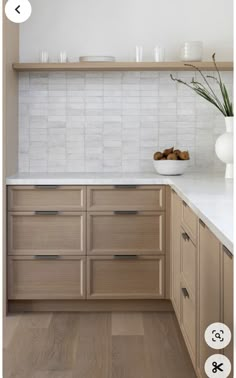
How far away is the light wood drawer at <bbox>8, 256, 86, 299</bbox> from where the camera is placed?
3.95 m

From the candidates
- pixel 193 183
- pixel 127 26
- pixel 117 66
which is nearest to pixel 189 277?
pixel 193 183

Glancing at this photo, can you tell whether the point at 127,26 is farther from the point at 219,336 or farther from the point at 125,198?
the point at 219,336

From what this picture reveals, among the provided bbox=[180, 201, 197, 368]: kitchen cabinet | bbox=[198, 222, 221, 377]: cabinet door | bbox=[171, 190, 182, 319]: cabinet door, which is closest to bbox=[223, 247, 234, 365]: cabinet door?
bbox=[198, 222, 221, 377]: cabinet door

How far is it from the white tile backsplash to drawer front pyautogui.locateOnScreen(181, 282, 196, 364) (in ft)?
4.93

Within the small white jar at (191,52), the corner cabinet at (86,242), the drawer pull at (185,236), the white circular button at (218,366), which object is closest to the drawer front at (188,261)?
the drawer pull at (185,236)

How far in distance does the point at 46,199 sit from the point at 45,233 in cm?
22

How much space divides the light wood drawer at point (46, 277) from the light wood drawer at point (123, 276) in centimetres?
7

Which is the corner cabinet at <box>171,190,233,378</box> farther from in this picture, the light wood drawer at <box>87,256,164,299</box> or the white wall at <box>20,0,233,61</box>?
the white wall at <box>20,0,233,61</box>

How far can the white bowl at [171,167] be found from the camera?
13.5ft

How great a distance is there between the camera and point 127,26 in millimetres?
4457

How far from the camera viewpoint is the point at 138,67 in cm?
418

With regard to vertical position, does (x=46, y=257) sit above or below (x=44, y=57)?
below

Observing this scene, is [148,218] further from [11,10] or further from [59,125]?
[11,10]

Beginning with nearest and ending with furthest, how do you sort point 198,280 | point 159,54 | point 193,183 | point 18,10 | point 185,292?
point 18,10 → point 198,280 → point 185,292 → point 193,183 → point 159,54
